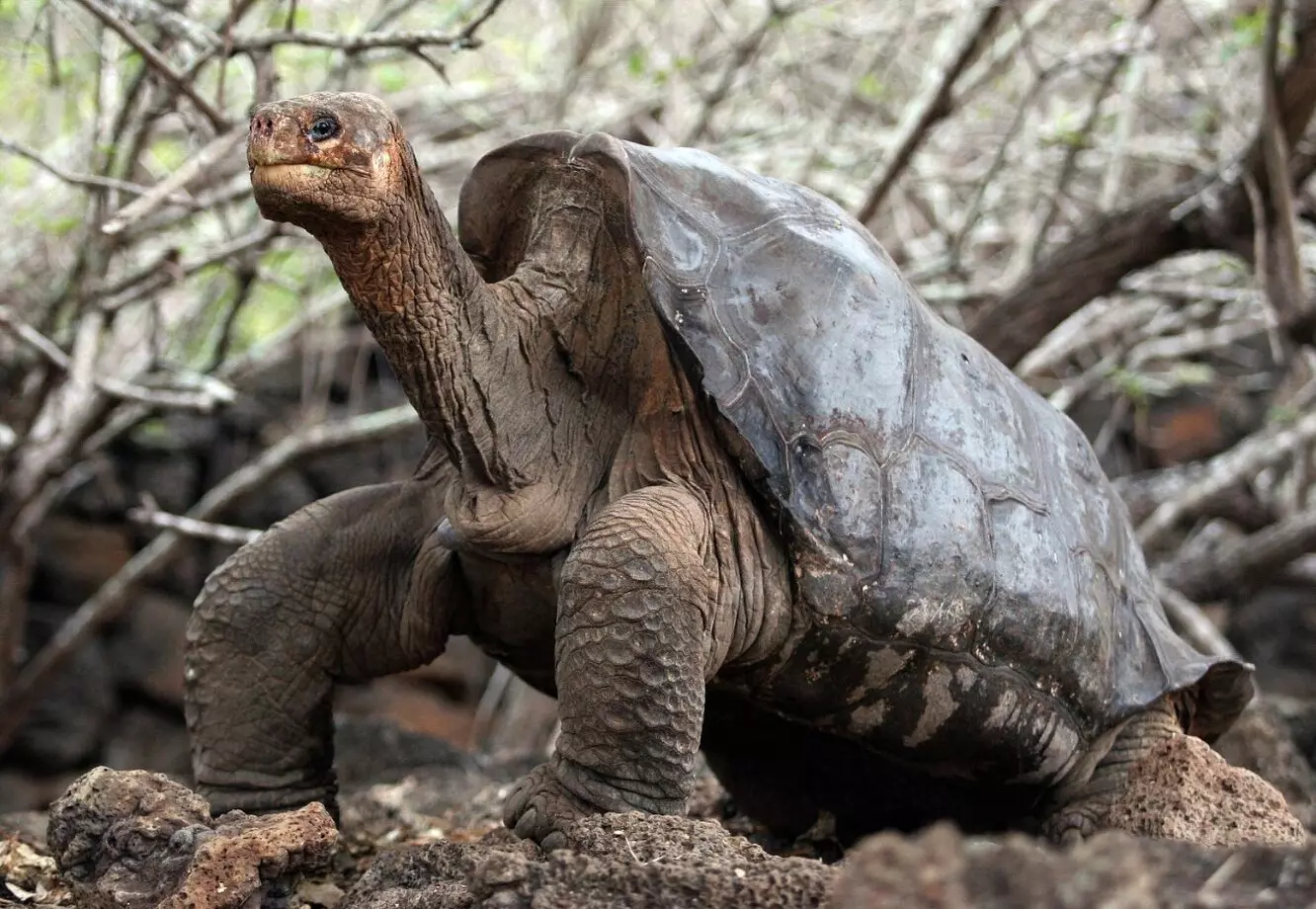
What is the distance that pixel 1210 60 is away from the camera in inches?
298

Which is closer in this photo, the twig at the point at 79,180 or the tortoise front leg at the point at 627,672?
the tortoise front leg at the point at 627,672

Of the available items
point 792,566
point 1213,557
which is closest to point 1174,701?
point 792,566

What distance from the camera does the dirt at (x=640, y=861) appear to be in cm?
141

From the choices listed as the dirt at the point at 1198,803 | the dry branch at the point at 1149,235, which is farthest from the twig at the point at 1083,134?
the dirt at the point at 1198,803

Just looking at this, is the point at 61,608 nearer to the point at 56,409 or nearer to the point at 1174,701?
the point at 56,409

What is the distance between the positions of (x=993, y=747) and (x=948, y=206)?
6.03 metres

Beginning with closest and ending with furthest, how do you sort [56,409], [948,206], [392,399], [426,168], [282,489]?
1. [56,409]
2. [426,168]
3. [948,206]
4. [282,489]
5. [392,399]

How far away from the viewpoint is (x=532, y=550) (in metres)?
2.80

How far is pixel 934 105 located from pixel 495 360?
287 centimetres

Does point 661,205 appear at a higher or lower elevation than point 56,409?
higher

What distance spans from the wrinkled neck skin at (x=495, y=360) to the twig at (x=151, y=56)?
4.36ft

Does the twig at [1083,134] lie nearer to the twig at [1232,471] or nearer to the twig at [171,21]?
the twig at [1232,471]

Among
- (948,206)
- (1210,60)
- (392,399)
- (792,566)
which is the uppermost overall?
(1210,60)

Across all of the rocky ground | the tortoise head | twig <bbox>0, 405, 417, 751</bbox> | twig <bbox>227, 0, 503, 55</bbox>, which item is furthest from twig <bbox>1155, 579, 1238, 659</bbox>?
the tortoise head
